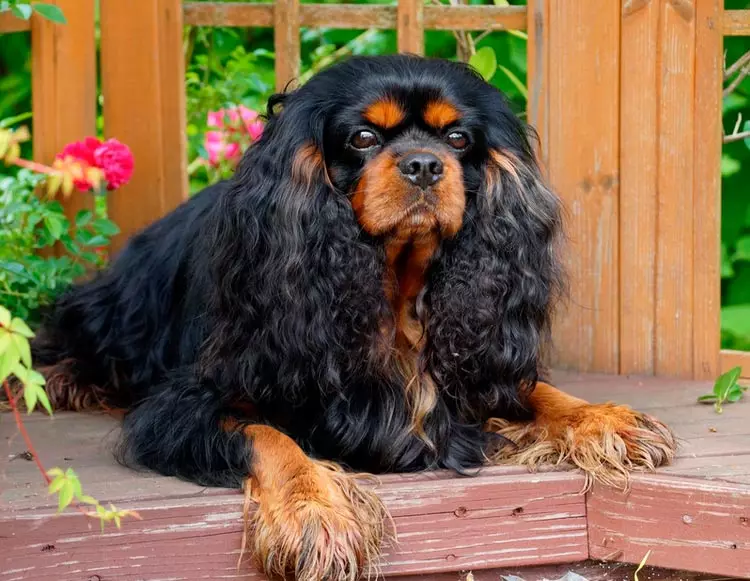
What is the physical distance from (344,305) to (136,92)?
1578 mm

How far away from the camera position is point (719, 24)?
4000 mm

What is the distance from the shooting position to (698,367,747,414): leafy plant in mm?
3771

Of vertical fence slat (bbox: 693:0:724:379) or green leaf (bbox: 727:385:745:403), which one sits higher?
vertical fence slat (bbox: 693:0:724:379)

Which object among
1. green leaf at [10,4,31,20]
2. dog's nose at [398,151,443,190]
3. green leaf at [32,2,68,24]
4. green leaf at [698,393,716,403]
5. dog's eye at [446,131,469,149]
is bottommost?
green leaf at [698,393,716,403]

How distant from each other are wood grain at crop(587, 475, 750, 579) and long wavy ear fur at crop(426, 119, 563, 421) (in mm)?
450

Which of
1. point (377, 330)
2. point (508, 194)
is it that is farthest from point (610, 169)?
point (377, 330)

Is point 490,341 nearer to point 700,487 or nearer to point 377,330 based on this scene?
point 377,330

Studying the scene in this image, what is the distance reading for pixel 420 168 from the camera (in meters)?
2.94

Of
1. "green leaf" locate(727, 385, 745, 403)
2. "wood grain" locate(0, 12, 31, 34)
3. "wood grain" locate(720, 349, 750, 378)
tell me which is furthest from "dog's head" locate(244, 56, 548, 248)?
"wood grain" locate(0, 12, 31, 34)

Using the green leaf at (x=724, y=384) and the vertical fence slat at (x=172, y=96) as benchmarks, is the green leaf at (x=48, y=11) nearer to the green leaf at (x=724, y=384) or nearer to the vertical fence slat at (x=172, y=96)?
the vertical fence slat at (x=172, y=96)

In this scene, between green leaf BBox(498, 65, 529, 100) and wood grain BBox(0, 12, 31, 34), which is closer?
wood grain BBox(0, 12, 31, 34)

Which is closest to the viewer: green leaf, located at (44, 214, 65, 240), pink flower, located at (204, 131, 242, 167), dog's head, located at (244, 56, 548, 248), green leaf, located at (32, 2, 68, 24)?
dog's head, located at (244, 56, 548, 248)

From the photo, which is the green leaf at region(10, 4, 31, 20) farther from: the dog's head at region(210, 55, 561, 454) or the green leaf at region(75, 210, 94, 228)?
the green leaf at region(75, 210, 94, 228)

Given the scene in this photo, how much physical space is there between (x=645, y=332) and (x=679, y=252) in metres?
0.30
